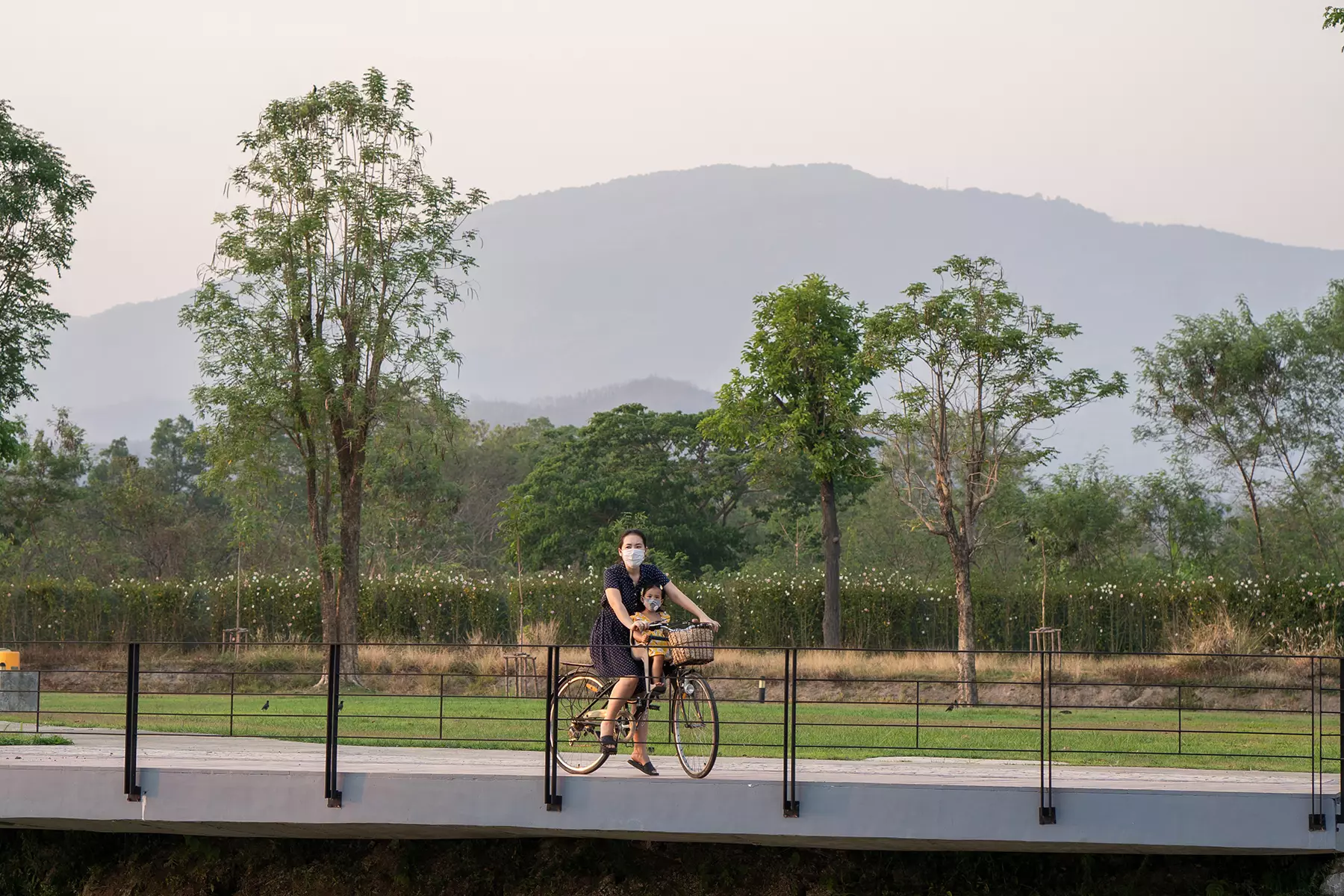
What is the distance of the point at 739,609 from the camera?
30781 millimetres

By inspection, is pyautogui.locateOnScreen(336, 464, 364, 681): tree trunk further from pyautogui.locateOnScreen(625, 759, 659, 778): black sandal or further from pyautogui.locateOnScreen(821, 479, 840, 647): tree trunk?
pyautogui.locateOnScreen(625, 759, 659, 778): black sandal

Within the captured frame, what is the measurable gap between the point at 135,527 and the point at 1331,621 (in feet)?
126

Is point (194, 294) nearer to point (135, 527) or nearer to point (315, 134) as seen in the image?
point (315, 134)

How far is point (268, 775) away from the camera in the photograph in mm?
9656

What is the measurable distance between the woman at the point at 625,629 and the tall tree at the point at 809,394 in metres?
19.1

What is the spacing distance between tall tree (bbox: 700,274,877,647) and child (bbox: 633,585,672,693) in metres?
19.2

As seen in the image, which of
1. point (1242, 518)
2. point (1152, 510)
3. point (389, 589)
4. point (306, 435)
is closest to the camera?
point (306, 435)

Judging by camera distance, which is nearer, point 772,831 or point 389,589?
point 772,831

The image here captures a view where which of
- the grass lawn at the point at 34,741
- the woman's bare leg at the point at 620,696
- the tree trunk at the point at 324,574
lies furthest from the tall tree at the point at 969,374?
the woman's bare leg at the point at 620,696

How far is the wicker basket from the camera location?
9.63m

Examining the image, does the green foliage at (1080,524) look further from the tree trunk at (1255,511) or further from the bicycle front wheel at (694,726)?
the bicycle front wheel at (694,726)

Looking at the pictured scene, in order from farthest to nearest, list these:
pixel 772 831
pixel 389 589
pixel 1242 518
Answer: pixel 1242 518
pixel 389 589
pixel 772 831

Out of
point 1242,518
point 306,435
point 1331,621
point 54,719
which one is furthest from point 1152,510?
point 54,719

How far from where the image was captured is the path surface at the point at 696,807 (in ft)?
30.4
